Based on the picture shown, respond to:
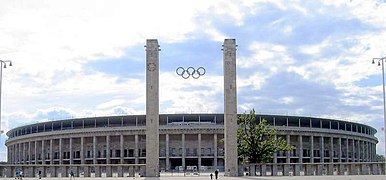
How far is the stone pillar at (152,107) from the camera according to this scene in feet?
242

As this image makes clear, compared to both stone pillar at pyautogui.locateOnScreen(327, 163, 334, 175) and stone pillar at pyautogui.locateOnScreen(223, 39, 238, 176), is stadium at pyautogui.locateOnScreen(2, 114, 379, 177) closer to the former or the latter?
stone pillar at pyautogui.locateOnScreen(223, 39, 238, 176)

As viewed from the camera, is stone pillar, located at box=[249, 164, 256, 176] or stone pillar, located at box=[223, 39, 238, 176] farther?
stone pillar, located at box=[223, 39, 238, 176]

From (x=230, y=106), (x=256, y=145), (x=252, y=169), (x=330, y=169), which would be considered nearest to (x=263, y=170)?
(x=252, y=169)

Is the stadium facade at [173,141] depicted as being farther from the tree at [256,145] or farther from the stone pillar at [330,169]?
the stone pillar at [330,169]

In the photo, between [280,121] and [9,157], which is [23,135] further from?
[280,121]

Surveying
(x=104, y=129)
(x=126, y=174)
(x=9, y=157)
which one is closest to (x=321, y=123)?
(x=104, y=129)

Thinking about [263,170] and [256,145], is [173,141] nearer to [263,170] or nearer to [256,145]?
[256,145]

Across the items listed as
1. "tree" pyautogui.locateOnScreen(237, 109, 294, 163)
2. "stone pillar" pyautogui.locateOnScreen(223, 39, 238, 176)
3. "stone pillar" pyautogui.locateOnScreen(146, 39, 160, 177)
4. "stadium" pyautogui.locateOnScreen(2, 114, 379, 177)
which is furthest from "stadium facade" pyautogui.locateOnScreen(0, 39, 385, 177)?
"stone pillar" pyautogui.locateOnScreen(146, 39, 160, 177)

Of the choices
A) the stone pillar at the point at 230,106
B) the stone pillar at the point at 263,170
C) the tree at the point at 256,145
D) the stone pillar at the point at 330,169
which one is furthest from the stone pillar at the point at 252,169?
the stone pillar at the point at 330,169

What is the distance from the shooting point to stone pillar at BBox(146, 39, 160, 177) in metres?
73.6

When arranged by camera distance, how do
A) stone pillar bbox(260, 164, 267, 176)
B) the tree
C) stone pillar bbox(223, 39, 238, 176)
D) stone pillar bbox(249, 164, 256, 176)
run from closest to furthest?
stone pillar bbox(260, 164, 267, 176) < stone pillar bbox(249, 164, 256, 176) < stone pillar bbox(223, 39, 238, 176) < the tree

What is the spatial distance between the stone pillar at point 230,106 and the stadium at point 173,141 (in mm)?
30968

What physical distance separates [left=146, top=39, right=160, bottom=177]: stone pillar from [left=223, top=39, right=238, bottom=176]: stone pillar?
31.5 feet

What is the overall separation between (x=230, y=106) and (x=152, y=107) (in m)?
10.9
